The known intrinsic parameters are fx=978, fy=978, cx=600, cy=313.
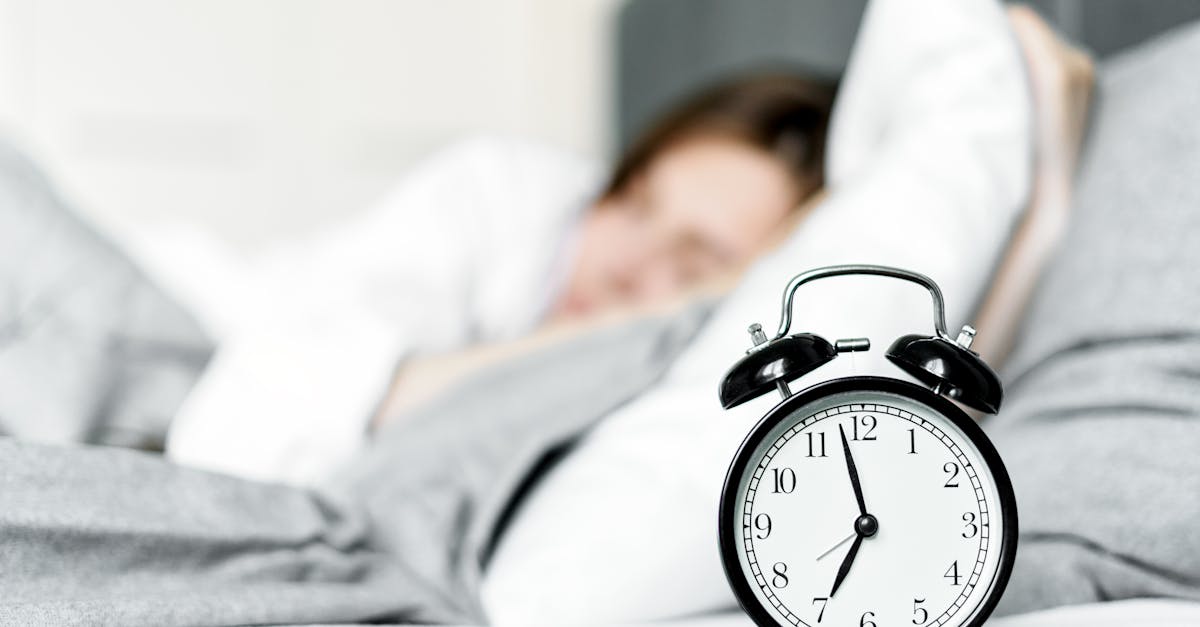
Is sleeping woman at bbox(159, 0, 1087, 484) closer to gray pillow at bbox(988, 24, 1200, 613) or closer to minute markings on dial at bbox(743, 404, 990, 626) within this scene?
gray pillow at bbox(988, 24, 1200, 613)

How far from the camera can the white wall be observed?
103 inches

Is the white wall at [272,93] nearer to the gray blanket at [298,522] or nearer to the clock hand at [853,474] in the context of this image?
the gray blanket at [298,522]

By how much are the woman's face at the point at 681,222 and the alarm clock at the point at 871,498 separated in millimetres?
962

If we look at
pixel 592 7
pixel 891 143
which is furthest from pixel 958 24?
pixel 592 7

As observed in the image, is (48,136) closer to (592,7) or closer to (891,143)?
(592,7)

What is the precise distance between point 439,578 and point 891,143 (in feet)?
1.69

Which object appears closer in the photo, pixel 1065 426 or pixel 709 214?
pixel 1065 426

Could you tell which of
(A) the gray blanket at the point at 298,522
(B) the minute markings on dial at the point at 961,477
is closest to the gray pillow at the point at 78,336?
(A) the gray blanket at the point at 298,522

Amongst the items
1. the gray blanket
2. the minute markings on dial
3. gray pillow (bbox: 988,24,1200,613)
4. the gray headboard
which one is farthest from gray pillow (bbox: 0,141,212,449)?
the gray headboard

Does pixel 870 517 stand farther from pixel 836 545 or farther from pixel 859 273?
pixel 859 273

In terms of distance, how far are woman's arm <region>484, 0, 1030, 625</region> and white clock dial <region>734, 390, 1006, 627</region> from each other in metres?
0.13

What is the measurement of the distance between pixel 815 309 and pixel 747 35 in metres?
1.64

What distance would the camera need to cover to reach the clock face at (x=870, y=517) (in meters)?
0.48

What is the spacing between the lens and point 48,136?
2.61 m
